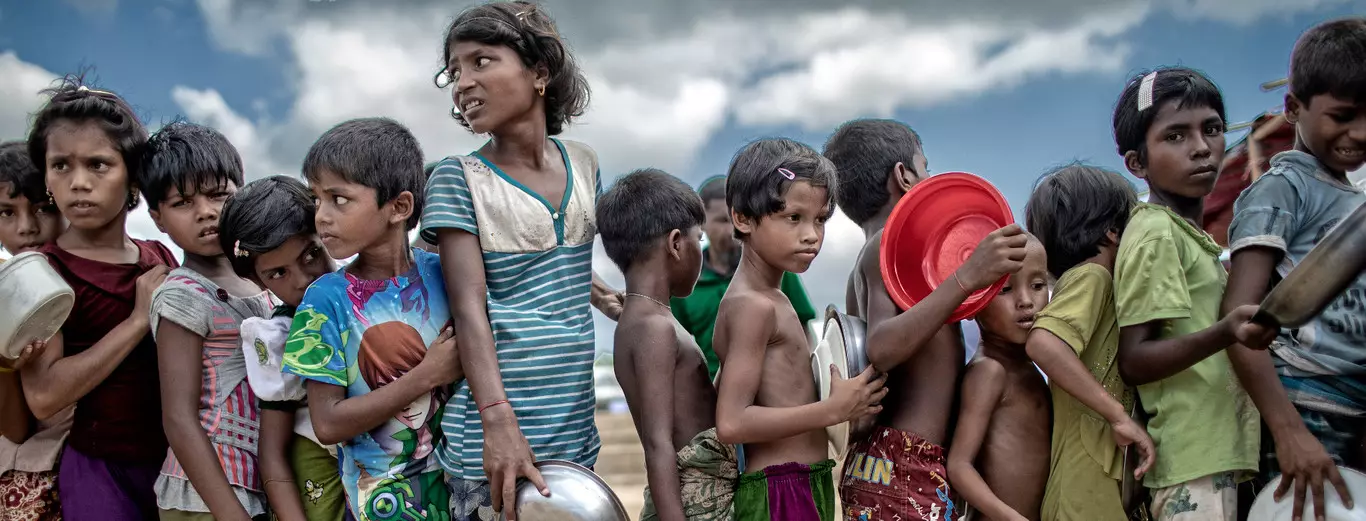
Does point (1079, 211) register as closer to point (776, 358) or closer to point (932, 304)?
point (932, 304)

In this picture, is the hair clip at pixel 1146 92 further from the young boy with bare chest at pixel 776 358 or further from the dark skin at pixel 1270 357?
the young boy with bare chest at pixel 776 358

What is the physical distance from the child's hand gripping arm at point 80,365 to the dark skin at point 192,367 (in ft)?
0.40

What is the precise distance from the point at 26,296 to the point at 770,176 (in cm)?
218

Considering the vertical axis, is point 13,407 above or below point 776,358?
above

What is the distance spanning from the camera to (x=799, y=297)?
4.65 m

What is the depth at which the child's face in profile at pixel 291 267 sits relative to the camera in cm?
301

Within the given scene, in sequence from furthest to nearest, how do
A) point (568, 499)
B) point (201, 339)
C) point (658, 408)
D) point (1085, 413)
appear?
point (201, 339)
point (1085, 413)
point (658, 408)
point (568, 499)

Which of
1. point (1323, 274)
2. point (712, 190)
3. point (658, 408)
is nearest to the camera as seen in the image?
point (1323, 274)

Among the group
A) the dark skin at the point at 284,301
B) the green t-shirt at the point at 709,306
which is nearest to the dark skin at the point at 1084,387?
the green t-shirt at the point at 709,306

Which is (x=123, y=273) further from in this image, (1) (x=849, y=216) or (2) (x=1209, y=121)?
(2) (x=1209, y=121)

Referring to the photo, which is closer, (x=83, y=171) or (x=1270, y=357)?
(x=1270, y=357)

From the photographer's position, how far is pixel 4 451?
133 inches

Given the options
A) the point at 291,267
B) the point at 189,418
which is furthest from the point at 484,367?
the point at 189,418

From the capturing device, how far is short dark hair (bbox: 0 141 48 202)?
3.64 metres
